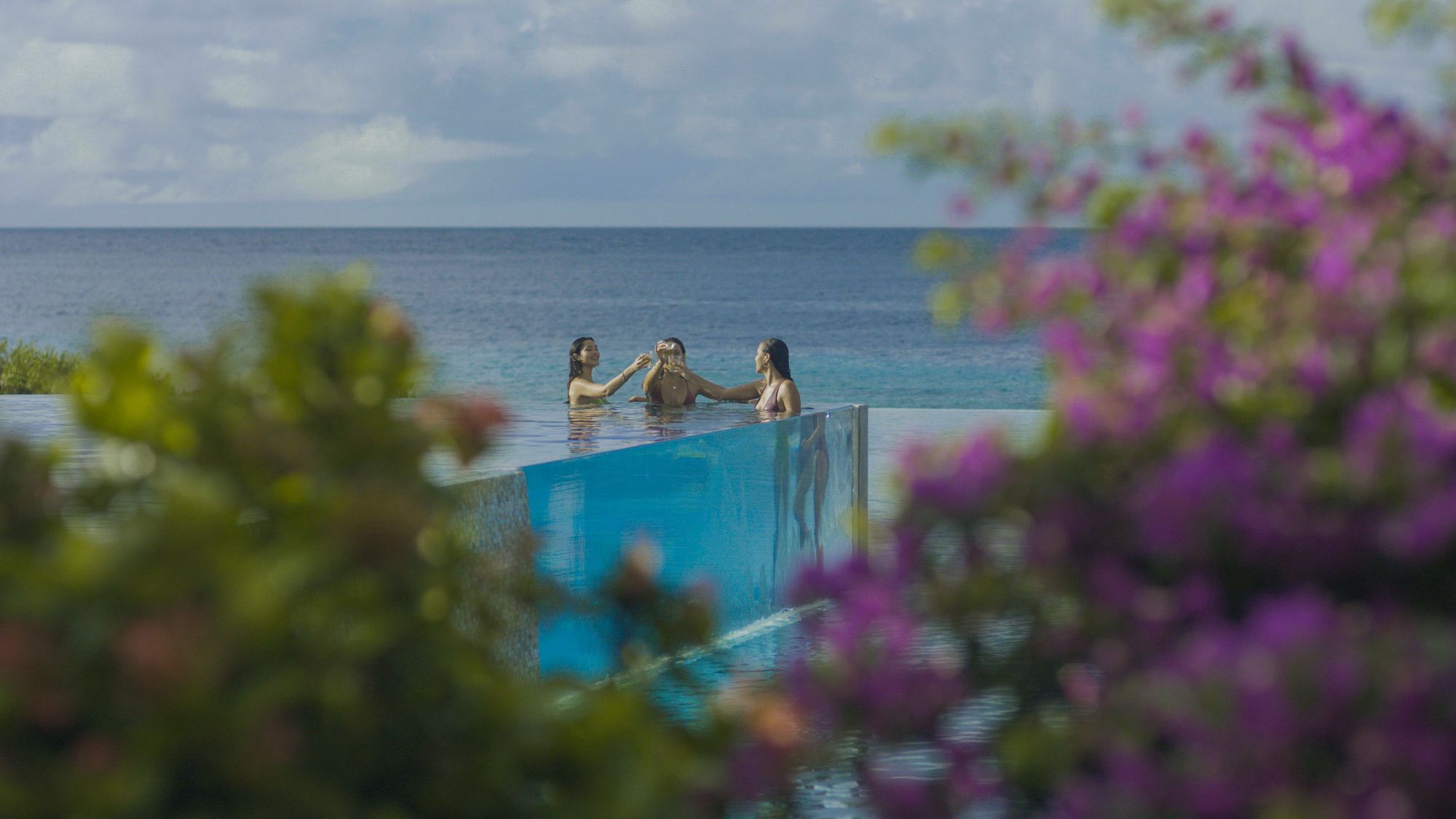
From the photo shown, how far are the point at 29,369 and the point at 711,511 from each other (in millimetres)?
9574

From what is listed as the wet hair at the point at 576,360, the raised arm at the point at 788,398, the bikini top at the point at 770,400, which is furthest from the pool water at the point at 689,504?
the wet hair at the point at 576,360

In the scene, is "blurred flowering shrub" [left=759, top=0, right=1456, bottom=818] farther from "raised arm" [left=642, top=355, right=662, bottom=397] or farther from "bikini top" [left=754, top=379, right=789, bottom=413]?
"raised arm" [left=642, top=355, right=662, bottom=397]

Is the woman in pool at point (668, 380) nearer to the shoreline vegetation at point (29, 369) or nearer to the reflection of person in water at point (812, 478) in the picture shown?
the reflection of person in water at point (812, 478)

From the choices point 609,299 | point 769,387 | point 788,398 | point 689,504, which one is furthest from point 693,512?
point 609,299

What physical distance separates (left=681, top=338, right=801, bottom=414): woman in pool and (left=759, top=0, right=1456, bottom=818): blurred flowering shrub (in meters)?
8.31

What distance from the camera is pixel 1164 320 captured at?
2021mm

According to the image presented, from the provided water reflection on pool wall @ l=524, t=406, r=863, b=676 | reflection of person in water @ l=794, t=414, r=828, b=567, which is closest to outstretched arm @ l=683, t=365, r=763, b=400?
water reflection on pool wall @ l=524, t=406, r=863, b=676

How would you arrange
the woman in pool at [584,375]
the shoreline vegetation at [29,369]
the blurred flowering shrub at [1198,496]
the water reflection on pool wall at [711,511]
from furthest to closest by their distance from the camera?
the shoreline vegetation at [29,369]
the woman in pool at [584,375]
the water reflection on pool wall at [711,511]
the blurred flowering shrub at [1198,496]

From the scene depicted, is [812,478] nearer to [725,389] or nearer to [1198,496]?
[725,389]

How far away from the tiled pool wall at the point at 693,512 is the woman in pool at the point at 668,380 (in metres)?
1.53

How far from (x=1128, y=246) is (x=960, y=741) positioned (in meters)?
0.68

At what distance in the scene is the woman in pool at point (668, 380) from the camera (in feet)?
38.1

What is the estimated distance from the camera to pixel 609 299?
232 feet

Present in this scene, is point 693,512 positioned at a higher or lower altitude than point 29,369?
lower
